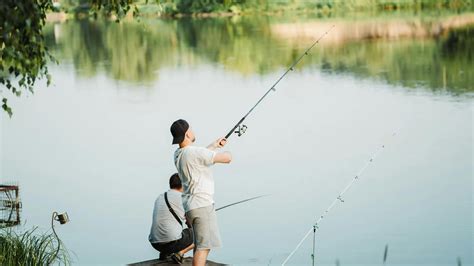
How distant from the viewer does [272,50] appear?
36.4 m

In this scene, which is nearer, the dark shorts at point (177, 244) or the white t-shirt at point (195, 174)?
the white t-shirt at point (195, 174)

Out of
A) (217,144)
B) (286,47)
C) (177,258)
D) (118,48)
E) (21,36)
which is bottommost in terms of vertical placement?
(118,48)

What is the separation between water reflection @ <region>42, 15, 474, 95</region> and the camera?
2992 centimetres

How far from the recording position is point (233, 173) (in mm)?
→ 16422

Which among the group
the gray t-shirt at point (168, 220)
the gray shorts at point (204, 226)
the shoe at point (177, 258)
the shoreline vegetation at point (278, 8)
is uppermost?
the gray shorts at point (204, 226)

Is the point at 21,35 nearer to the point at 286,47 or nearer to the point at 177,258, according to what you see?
the point at 177,258

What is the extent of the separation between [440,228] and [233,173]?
156 inches

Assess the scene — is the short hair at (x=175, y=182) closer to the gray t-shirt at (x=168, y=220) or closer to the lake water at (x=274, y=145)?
the gray t-shirt at (x=168, y=220)

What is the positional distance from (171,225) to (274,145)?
1028 cm

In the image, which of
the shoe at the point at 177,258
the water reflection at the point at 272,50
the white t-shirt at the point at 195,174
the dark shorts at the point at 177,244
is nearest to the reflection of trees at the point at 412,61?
the water reflection at the point at 272,50

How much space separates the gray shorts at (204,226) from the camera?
773 cm

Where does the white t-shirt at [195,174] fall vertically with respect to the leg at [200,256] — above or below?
above

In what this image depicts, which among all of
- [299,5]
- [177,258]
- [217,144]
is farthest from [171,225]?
[299,5]

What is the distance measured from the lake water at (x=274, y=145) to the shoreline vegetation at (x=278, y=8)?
11.9 m
